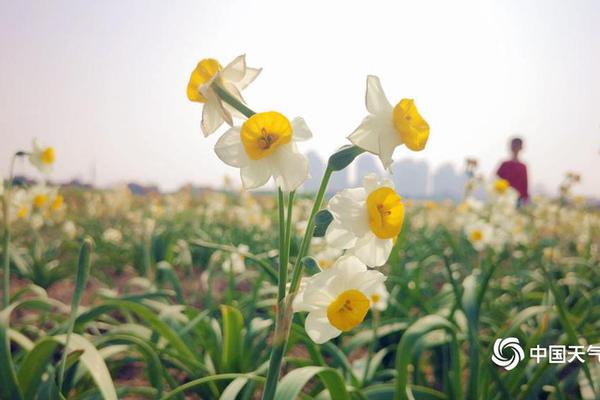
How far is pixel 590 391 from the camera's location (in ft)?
5.85

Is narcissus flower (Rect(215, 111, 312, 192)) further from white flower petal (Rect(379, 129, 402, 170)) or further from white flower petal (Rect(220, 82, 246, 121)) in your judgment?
white flower petal (Rect(379, 129, 402, 170))

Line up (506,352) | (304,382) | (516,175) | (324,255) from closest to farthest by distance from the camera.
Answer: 1. (304,382)
2. (506,352)
3. (324,255)
4. (516,175)

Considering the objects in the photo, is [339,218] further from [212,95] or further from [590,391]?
[590,391]

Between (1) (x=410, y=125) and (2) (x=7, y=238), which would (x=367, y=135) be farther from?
(2) (x=7, y=238)

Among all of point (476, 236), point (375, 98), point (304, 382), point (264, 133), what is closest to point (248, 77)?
point (264, 133)

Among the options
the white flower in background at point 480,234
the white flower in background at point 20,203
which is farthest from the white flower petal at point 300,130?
the white flower in background at point 480,234

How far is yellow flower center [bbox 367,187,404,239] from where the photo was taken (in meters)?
0.81

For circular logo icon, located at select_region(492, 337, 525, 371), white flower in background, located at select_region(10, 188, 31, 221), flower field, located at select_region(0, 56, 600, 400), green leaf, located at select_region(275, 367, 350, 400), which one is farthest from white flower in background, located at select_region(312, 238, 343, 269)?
white flower in background, located at select_region(10, 188, 31, 221)

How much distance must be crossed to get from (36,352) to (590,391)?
82.8 inches

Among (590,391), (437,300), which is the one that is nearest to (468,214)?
(437,300)

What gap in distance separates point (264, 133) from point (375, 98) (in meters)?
0.23

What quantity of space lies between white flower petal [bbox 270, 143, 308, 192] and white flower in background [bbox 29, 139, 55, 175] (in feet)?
5.98

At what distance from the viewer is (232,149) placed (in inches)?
32.2

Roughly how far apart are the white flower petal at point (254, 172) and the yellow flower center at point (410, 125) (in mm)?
260
